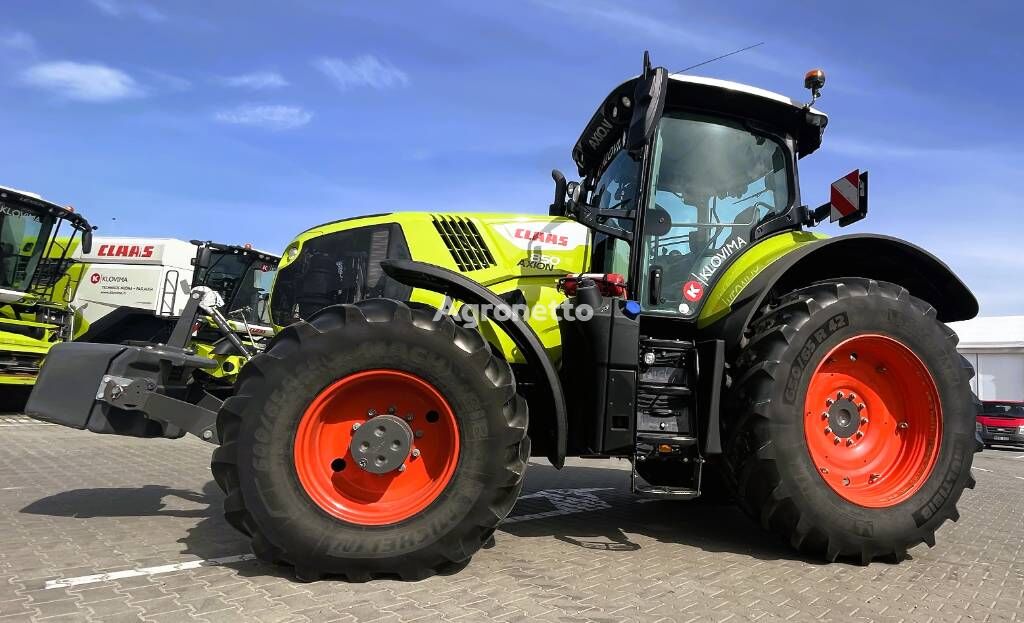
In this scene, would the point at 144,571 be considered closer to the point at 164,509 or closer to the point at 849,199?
the point at 164,509

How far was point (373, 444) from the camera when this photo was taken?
10.9 feet

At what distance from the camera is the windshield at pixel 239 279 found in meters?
13.1

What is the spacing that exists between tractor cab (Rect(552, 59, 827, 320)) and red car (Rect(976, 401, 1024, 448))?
1488cm

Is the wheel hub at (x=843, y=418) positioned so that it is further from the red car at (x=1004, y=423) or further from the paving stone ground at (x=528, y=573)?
the red car at (x=1004, y=423)

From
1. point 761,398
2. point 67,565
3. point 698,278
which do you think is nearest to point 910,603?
point 761,398

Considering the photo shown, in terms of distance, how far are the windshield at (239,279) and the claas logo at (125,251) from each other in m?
1.36

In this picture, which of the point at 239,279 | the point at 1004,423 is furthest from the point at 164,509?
the point at 1004,423

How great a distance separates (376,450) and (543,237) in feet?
5.88

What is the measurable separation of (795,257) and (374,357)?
8.18ft

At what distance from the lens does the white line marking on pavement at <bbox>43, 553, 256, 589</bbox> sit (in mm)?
3035

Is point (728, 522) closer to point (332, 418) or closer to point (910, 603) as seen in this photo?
point (910, 603)

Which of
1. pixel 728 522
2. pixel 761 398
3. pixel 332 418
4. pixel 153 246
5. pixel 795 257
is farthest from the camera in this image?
pixel 153 246

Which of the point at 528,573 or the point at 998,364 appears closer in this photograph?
the point at 528,573

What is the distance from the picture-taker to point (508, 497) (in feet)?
10.8
